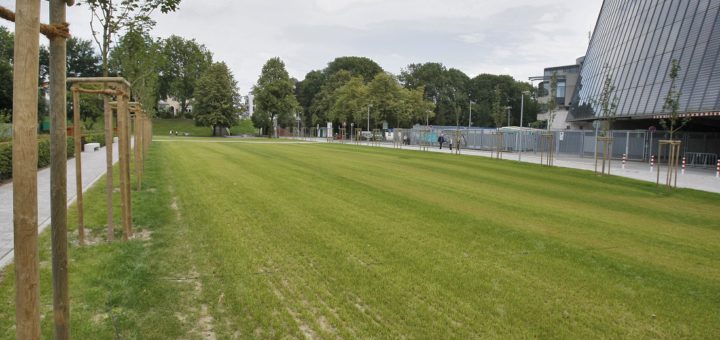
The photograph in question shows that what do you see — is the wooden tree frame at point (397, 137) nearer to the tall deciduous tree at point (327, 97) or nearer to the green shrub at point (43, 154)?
the green shrub at point (43, 154)

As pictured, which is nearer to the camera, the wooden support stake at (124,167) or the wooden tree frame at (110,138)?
the wooden tree frame at (110,138)

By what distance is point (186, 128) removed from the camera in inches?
3494

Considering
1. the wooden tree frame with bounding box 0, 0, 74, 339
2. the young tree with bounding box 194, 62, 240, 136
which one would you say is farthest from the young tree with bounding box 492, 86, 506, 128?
the wooden tree frame with bounding box 0, 0, 74, 339

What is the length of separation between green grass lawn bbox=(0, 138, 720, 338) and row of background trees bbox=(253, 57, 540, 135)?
192 feet

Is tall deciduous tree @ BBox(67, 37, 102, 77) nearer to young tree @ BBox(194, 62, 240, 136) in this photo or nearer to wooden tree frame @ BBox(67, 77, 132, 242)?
young tree @ BBox(194, 62, 240, 136)

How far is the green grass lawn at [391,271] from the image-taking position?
4570 millimetres

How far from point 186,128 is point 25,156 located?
9113cm

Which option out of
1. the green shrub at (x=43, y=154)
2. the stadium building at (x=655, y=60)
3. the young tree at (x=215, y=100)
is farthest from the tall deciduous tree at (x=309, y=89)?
the green shrub at (x=43, y=154)

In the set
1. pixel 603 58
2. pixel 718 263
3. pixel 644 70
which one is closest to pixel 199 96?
pixel 603 58

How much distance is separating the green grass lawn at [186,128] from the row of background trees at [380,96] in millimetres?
3107

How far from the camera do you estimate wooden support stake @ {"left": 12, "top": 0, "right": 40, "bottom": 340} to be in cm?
254

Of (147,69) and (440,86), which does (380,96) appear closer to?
(440,86)

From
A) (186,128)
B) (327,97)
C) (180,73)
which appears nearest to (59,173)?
(186,128)

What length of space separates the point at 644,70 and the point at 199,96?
64.7 meters
